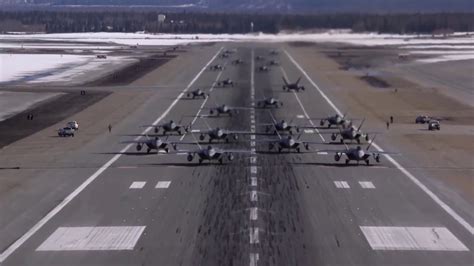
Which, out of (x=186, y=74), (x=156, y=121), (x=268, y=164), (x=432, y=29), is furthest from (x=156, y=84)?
(x=432, y=29)

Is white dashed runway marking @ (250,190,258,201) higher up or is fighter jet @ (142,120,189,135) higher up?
white dashed runway marking @ (250,190,258,201)

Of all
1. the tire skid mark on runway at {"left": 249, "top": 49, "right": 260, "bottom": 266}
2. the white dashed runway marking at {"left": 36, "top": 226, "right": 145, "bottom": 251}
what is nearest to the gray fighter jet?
the tire skid mark on runway at {"left": 249, "top": 49, "right": 260, "bottom": 266}

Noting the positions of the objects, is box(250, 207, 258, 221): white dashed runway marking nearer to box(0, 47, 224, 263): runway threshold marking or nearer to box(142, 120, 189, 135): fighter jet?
box(0, 47, 224, 263): runway threshold marking

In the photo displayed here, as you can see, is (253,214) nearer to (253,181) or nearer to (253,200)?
(253,200)

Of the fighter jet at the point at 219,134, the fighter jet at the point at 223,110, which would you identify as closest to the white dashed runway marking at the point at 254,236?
the fighter jet at the point at 219,134

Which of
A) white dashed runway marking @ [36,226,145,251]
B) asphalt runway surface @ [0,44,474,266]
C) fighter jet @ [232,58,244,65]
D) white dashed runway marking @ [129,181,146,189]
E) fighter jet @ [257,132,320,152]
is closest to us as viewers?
asphalt runway surface @ [0,44,474,266]

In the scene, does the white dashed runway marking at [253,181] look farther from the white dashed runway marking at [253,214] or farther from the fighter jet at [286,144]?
the fighter jet at [286,144]

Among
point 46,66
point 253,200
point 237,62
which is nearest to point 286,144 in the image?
point 253,200
